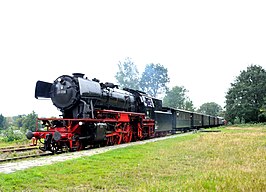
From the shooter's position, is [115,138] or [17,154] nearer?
[17,154]

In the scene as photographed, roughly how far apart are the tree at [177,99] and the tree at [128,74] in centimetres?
1405

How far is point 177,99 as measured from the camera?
94.0 metres

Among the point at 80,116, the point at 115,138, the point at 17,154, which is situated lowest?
the point at 17,154

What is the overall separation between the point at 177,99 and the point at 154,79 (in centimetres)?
1080

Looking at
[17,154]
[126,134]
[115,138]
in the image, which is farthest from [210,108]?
[17,154]

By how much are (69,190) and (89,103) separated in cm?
988

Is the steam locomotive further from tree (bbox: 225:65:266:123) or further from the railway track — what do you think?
tree (bbox: 225:65:266:123)

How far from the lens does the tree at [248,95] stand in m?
64.0

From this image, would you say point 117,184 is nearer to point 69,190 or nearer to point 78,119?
point 69,190

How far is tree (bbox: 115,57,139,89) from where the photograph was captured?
83.6 metres

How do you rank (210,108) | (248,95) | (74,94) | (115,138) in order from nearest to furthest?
(74,94) → (115,138) → (248,95) → (210,108)

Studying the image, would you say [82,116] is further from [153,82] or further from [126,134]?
[153,82]

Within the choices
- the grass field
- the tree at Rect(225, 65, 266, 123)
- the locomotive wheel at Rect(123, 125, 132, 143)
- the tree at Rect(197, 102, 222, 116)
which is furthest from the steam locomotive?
the tree at Rect(197, 102, 222, 116)

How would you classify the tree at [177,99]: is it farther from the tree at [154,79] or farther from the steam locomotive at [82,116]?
the steam locomotive at [82,116]
